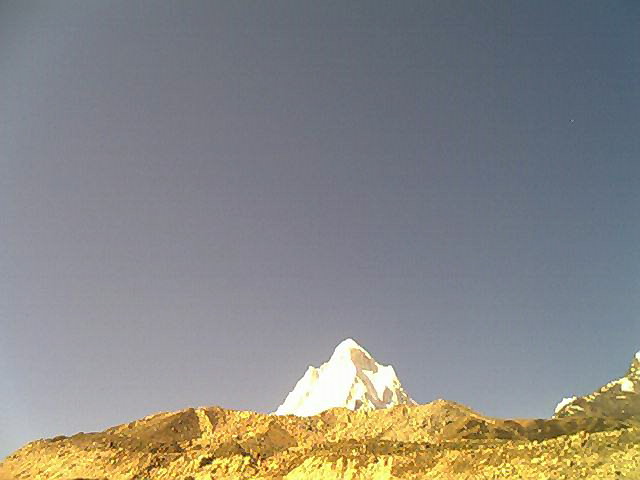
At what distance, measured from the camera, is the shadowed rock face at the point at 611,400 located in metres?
125

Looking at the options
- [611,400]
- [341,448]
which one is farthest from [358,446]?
[611,400]

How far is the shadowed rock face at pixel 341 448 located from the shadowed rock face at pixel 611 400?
33073 millimetres

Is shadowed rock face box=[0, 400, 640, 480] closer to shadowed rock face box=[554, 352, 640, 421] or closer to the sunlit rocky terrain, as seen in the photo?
the sunlit rocky terrain

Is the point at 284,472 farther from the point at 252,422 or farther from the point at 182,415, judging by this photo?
the point at 182,415

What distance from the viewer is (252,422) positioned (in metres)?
121

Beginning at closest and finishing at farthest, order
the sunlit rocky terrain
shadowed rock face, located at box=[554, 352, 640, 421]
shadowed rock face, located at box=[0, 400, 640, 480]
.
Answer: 1. the sunlit rocky terrain
2. shadowed rock face, located at box=[0, 400, 640, 480]
3. shadowed rock face, located at box=[554, 352, 640, 421]

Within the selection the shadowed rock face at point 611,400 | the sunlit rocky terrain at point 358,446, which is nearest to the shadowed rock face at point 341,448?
the sunlit rocky terrain at point 358,446

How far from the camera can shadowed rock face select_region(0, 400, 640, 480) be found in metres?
70.0

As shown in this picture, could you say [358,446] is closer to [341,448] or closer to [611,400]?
[341,448]

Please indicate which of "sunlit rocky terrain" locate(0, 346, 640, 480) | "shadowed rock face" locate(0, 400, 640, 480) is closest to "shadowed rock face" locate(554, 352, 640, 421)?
"sunlit rocky terrain" locate(0, 346, 640, 480)

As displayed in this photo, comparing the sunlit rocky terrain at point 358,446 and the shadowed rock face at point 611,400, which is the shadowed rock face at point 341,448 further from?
the shadowed rock face at point 611,400

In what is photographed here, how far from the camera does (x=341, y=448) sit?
97.8 meters

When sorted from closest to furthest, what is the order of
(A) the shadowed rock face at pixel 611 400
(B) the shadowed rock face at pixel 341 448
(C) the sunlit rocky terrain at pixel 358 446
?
(C) the sunlit rocky terrain at pixel 358 446 → (B) the shadowed rock face at pixel 341 448 → (A) the shadowed rock face at pixel 611 400

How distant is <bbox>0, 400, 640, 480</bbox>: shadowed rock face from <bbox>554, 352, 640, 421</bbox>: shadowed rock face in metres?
33.1
